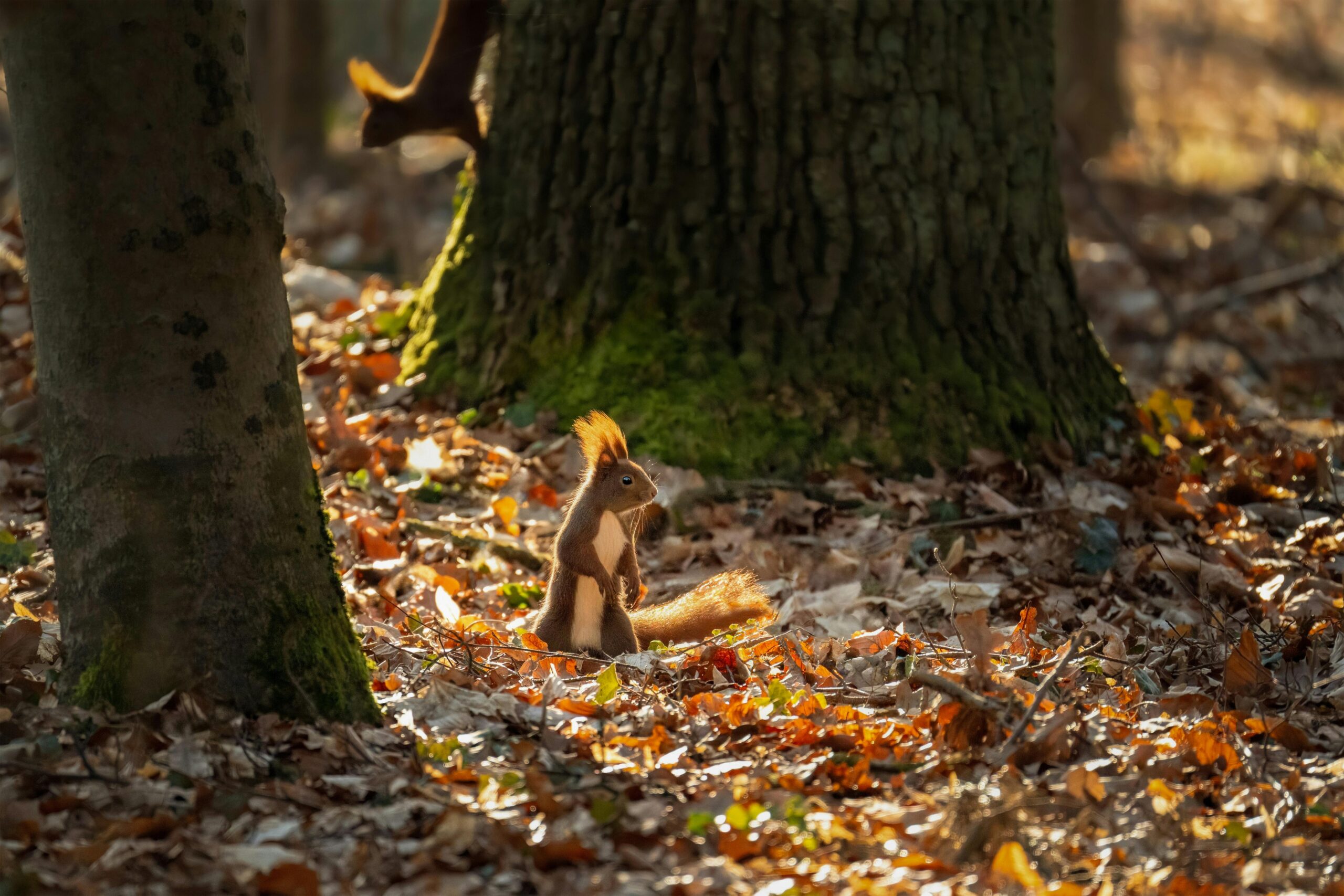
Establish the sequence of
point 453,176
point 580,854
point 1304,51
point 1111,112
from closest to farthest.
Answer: point 580,854, point 453,176, point 1111,112, point 1304,51

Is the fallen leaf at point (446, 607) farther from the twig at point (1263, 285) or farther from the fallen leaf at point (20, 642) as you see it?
the twig at point (1263, 285)

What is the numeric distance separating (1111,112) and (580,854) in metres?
15.5

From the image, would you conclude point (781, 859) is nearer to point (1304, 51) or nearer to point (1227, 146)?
point (1227, 146)

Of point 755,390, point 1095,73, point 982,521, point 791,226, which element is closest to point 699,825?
point 982,521

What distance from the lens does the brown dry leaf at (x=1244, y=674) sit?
12.5 feet

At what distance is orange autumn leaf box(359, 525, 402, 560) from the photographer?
16.2 feet

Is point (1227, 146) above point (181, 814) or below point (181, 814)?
above

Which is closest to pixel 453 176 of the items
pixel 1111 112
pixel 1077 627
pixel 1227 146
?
pixel 1111 112

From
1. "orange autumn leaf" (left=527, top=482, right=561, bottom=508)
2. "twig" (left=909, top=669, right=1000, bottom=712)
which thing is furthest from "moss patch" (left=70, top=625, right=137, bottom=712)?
"orange autumn leaf" (left=527, top=482, right=561, bottom=508)

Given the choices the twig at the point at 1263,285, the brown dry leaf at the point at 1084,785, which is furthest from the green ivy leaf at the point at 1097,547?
the twig at the point at 1263,285

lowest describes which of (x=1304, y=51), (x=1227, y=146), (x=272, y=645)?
(x=272, y=645)

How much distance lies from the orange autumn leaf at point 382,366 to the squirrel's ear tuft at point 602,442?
2105 mm

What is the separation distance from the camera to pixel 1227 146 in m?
18.1

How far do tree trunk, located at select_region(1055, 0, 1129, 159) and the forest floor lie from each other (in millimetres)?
9779
